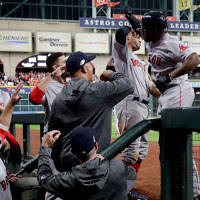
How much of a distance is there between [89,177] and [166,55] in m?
1.71

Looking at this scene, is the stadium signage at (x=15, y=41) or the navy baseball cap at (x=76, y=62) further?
the stadium signage at (x=15, y=41)

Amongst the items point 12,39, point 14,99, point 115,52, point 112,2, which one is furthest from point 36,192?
point 112,2

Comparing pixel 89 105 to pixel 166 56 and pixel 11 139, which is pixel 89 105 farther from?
pixel 11 139

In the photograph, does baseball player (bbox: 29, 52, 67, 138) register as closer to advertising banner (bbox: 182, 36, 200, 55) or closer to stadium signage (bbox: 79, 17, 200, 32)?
stadium signage (bbox: 79, 17, 200, 32)

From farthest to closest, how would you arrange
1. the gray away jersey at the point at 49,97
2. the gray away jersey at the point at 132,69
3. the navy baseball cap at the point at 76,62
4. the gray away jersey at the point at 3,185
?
1. the gray away jersey at the point at 132,69
2. the gray away jersey at the point at 49,97
3. the gray away jersey at the point at 3,185
4. the navy baseball cap at the point at 76,62

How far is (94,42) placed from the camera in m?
35.8

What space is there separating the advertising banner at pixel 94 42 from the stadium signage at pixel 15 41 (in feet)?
16.6

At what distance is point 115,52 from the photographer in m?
3.94

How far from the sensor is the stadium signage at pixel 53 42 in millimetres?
34844

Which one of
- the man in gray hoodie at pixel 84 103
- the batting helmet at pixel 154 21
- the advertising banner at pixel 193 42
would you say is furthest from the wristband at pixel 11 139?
the advertising banner at pixel 193 42

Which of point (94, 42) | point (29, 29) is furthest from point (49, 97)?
point (29, 29)

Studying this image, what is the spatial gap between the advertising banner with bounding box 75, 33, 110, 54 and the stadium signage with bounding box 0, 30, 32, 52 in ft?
16.6

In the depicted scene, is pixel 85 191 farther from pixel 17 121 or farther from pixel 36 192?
pixel 17 121

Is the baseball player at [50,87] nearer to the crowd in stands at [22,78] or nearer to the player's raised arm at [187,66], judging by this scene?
the player's raised arm at [187,66]
